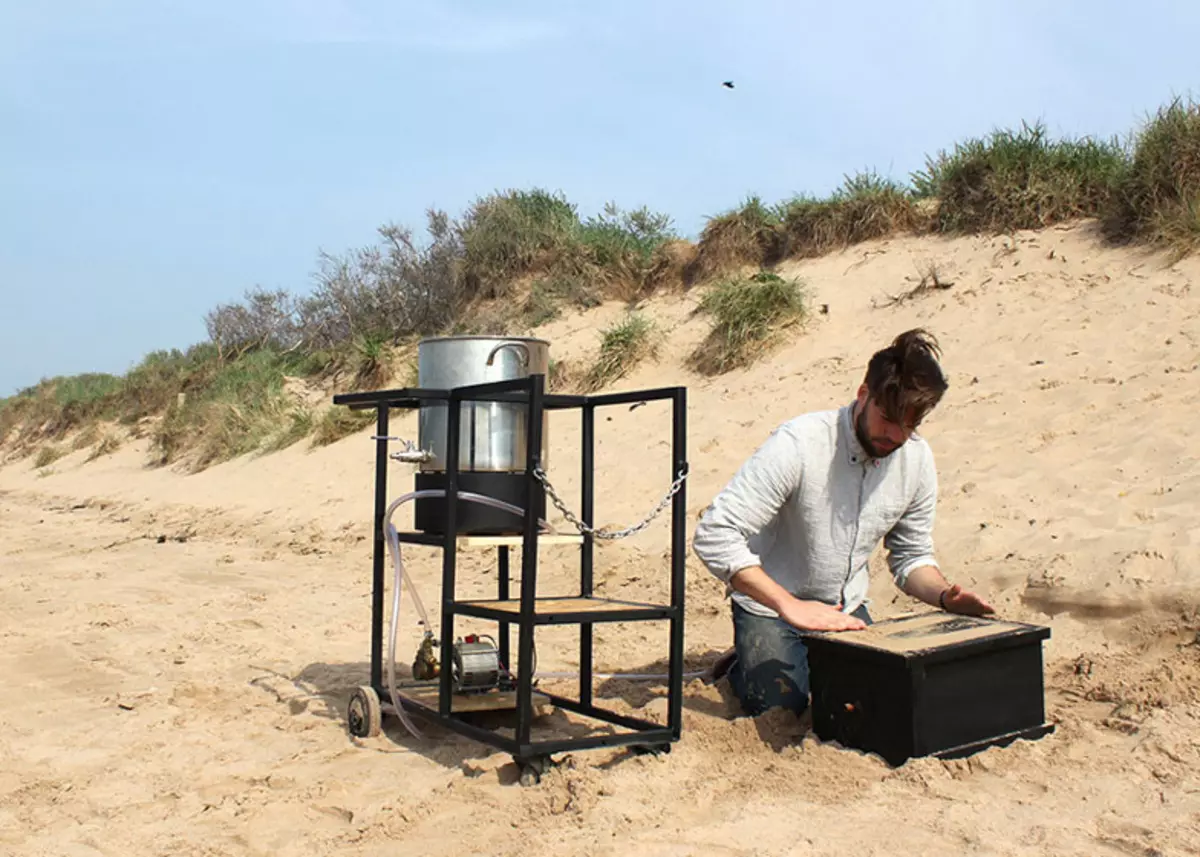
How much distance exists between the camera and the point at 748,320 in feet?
34.7

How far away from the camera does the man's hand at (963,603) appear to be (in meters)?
3.98

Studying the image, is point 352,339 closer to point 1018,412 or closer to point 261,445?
point 261,445

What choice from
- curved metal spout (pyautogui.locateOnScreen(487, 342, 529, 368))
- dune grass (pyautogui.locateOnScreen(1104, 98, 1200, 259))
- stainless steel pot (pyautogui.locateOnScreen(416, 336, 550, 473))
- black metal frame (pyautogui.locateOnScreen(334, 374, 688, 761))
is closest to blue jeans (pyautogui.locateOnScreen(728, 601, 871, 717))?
black metal frame (pyautogui.locateOnScreen(334, 374, 688, 761))

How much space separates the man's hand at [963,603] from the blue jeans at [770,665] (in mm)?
553

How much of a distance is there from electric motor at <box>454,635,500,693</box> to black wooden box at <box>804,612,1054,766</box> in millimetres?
1215

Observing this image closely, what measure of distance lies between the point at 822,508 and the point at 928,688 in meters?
0.81

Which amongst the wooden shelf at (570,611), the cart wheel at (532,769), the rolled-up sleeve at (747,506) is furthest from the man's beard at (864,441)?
the cart wheel at (532,769)

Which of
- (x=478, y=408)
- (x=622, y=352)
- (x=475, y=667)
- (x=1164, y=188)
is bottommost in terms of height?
(x=475, y=667)

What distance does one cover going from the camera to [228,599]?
7.37 meters

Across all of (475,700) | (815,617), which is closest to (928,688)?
(815,617)

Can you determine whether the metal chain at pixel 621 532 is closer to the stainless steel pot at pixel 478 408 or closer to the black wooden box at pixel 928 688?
the stainless steel pot at pixel 478 408

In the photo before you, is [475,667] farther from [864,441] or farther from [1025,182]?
[1025,182]

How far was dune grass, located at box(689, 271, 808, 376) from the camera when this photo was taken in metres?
10.4

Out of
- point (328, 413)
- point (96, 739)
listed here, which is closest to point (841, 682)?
point (96, 739)
